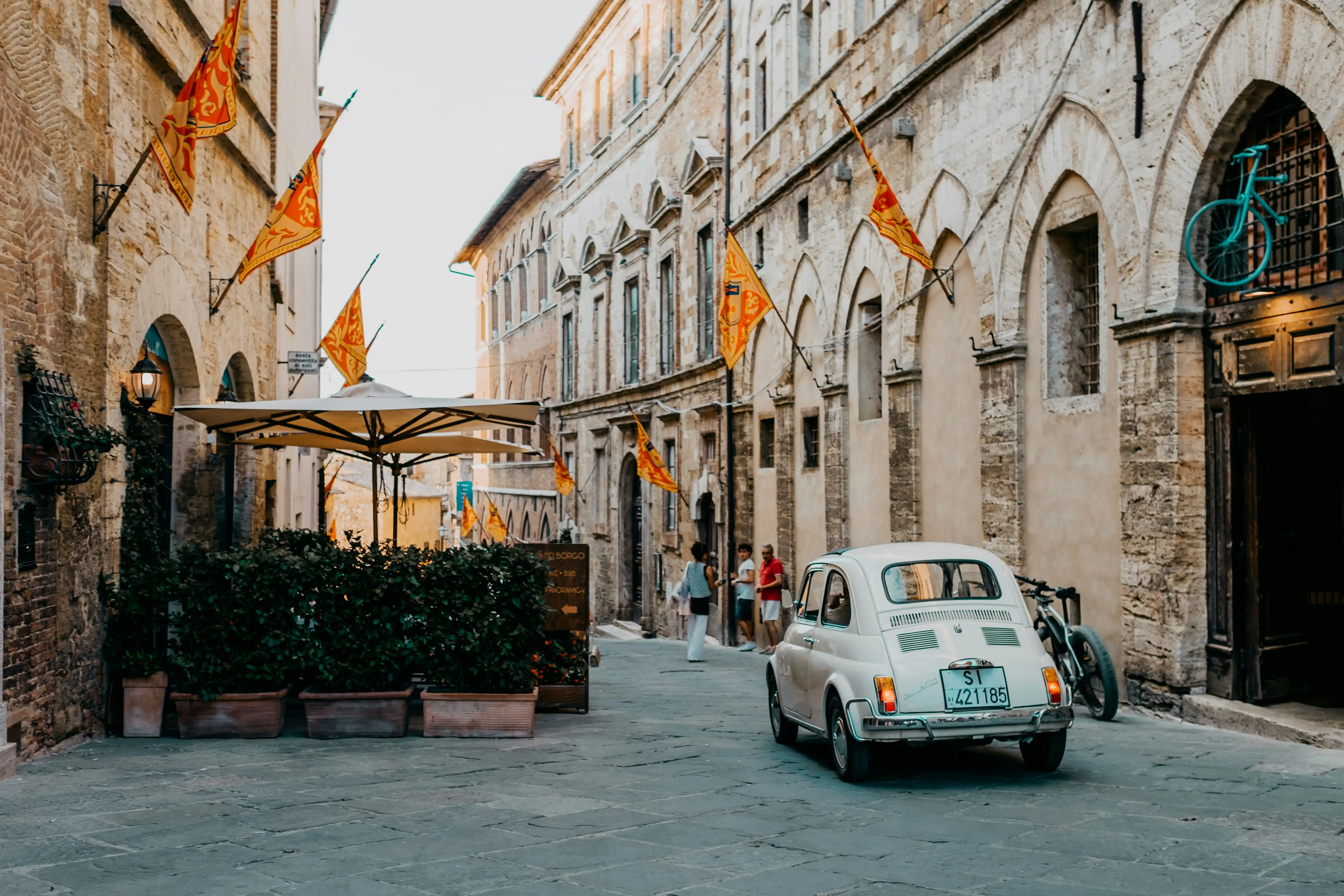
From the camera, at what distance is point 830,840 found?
6000 mm

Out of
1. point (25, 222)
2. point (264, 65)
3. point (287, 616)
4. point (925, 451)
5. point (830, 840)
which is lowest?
point (830, 840)

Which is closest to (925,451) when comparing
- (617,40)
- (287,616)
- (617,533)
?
(287,616)

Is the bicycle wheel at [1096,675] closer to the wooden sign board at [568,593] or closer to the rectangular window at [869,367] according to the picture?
the wooden sign board at [568,593]

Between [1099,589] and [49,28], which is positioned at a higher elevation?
[49,28]

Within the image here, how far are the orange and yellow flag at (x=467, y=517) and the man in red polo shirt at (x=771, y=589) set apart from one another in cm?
2777

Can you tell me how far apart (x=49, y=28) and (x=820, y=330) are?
38.2 ft

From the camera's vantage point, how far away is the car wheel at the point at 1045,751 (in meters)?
7.52

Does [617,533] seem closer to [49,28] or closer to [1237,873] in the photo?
[49,28]

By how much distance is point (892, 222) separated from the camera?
1259cm

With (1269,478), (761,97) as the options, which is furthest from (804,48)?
(1269,478)

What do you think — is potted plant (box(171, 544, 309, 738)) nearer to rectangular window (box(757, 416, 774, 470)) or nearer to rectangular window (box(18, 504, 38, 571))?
rectangular window (box(18, 504, 38, 571))

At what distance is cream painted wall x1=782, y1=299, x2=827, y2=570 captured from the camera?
18.1 meters

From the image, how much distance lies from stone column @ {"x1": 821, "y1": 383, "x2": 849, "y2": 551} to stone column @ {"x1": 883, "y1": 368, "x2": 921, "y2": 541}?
6.09 feet

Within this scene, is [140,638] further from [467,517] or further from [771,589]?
[467,517]
